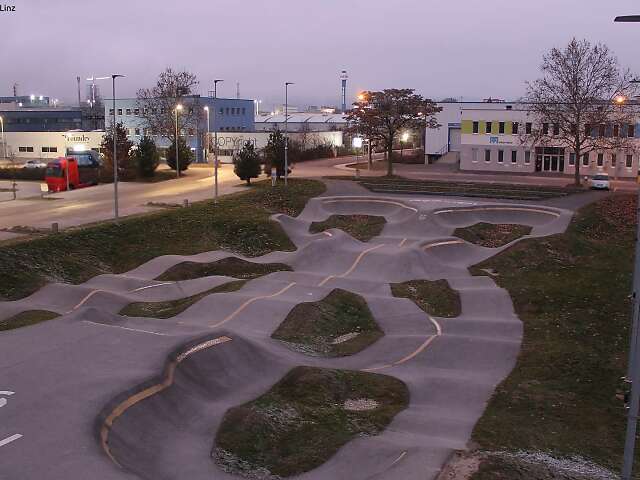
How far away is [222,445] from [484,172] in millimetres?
64037

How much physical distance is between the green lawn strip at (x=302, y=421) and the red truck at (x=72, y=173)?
41.7 meters

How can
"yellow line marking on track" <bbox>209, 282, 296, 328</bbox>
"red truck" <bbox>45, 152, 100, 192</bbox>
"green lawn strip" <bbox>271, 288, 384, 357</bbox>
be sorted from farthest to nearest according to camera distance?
1. "red truck" <bbox>45, 152, 100, 192</bbox>
2. "yellow line marking on track" <bbox>209, 282, 296, 328</bbox>
3. "green lawn strip" <bbox>271, 288, 384, 357</bbox>

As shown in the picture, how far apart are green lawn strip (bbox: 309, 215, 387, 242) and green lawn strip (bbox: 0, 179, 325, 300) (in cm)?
348

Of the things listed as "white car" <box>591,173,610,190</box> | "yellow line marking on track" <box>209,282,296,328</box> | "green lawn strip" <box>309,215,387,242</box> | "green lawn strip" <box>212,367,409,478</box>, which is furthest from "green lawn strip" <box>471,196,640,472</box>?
"white car" <box>591,173,610,190</box>

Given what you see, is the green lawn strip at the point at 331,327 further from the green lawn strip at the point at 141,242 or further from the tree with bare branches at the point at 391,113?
the tree with bare branches at the point at 391,113

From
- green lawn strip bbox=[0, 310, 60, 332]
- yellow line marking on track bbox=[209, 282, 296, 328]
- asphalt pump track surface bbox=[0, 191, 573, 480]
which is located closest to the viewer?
asphalt pump track surface bbox=[0, 191, 573, 480]

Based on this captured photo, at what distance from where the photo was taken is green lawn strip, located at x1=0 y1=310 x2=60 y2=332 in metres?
22.5

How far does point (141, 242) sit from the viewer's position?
1446 inches

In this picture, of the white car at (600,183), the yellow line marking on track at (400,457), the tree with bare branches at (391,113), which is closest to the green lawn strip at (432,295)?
the yellow line marking on track at (400,457)

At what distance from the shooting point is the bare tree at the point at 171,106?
80.7 metres

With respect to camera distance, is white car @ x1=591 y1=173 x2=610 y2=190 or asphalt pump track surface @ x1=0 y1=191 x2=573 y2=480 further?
white car @ x1=591 y1=173 x2=610 y2=190

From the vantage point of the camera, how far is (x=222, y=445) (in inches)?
595

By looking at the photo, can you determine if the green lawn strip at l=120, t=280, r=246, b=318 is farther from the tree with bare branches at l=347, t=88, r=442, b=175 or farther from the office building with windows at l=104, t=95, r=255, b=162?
the office building with windows at l=104, t=95, r=255, b=162

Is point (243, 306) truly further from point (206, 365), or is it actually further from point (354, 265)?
point (354, 265)
